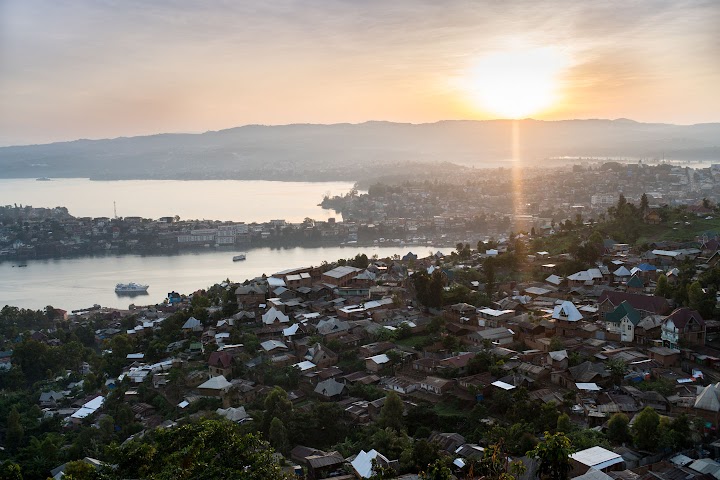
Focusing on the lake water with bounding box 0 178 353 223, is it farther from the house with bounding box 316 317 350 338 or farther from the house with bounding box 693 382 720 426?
the house with bounding box 693 382 720 426

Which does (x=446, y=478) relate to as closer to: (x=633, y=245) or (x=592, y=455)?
(x=592, y=455)

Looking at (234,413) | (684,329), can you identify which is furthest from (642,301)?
(234,413)

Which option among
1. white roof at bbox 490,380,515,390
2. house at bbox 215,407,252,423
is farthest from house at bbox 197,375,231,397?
white roof at bbox 490,380,515,390

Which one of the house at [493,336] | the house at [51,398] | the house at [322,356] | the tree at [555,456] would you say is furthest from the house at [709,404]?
the house at [51,398]

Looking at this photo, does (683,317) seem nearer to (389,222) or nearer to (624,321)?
(624,321)

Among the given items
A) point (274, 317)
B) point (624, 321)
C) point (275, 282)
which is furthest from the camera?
point (275, 282)

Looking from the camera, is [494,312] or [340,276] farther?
[340,276]

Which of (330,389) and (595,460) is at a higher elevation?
(595,460)

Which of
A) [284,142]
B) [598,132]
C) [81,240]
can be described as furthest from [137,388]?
[598,132]
